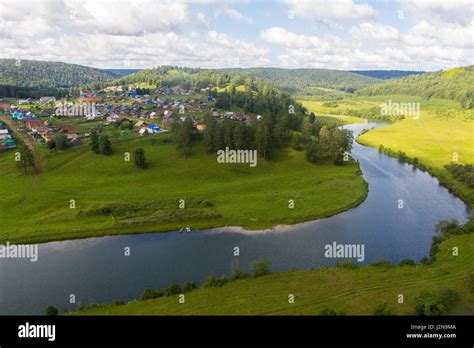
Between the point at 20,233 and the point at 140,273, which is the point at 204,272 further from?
the point at 20,233

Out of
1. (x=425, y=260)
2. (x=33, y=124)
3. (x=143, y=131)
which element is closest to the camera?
(x=425, y=260)

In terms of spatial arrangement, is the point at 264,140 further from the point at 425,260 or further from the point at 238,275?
the point at 238,275

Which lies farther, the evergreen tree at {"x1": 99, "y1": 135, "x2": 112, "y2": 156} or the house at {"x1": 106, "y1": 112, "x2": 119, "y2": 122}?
the house at {"x1": 106, "y1": 112, "x2": 119, "y2": 122}

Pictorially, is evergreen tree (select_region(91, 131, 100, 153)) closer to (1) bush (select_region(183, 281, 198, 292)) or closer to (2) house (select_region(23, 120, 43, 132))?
(2) house (select_region(23, 120, 43, 132))

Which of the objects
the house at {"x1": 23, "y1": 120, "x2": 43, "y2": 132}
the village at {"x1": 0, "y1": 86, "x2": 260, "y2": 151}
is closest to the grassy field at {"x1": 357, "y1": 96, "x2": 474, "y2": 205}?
the village at {"x1": 0, "y1": 86, "x2": 260, "y2": 151}

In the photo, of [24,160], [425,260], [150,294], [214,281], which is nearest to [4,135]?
[24,160]
